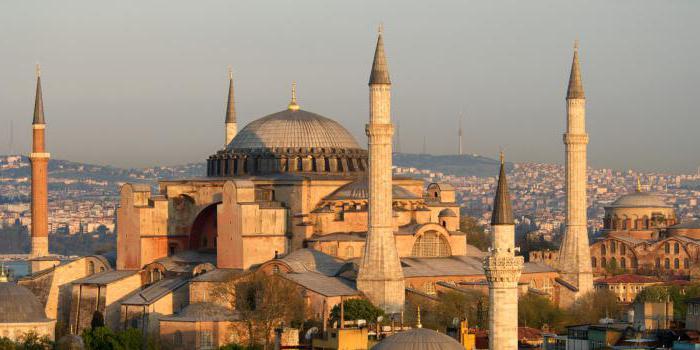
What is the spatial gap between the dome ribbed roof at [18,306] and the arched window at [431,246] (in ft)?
41.3

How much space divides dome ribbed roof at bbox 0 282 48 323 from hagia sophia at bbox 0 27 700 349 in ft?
0.22

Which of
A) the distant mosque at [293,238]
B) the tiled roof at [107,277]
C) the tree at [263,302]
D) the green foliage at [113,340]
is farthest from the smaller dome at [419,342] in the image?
the tiled roof at [107,277]

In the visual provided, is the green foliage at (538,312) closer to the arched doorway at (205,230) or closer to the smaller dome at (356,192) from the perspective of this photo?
the smaller dome at (356,192)

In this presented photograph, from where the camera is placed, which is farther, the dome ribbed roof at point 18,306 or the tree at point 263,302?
the dome ribbed roof at point 18,306

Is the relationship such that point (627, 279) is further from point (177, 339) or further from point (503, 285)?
point (503, 285)

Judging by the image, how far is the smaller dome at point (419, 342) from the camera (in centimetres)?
4666

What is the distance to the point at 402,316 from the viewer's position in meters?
60.9

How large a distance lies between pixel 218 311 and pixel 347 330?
29.7 ft

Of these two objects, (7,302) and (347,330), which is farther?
(7,302)

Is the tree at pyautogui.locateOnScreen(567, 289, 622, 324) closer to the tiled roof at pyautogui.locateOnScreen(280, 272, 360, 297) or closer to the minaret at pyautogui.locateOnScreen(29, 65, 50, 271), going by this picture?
the tiled roof at pyautogui.locateOnScreen(280, 272, 360, 297)

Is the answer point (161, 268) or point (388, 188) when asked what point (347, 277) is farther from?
point (161, 268)

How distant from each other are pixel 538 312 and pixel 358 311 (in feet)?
25.0

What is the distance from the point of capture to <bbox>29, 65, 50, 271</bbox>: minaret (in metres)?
80.6

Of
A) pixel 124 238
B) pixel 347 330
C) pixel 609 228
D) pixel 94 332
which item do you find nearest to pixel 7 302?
pixel 94 332
